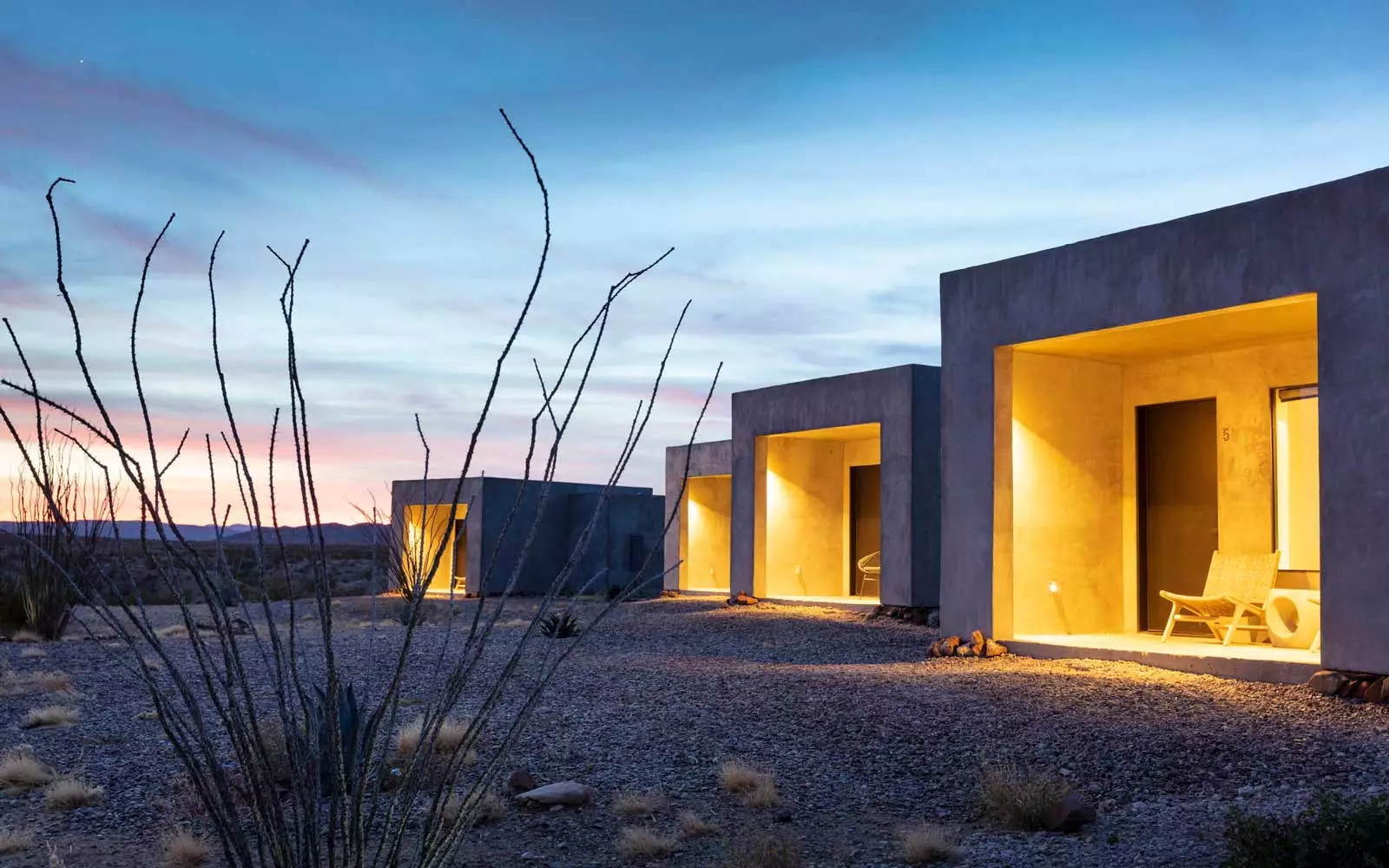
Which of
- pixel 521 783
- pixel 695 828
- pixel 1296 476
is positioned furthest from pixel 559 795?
pixel 1296 476

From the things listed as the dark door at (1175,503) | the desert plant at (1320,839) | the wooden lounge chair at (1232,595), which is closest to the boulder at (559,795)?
the desert plant at (1320,839)

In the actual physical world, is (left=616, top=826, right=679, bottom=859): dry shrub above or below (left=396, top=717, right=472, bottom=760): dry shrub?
below

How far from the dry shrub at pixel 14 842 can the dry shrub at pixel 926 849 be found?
3773 millimetres

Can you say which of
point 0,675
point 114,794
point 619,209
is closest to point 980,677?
point 619,209

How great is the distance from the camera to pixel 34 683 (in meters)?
9.37

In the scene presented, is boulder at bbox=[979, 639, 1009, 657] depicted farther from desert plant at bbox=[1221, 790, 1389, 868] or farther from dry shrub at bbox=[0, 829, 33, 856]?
dry shrub at bbox=[0, 829, 33, 856]

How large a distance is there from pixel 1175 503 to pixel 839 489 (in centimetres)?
912

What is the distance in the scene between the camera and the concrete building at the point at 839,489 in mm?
16062

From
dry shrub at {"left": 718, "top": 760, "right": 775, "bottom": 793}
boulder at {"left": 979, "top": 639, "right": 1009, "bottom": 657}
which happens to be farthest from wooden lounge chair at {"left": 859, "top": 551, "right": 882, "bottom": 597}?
dry shrub at {"left": 718, "top": 760, "right": 775, "bottom": 793}

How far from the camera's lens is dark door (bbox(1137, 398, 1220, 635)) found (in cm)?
1082

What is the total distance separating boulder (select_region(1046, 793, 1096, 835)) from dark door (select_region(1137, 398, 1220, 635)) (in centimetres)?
633

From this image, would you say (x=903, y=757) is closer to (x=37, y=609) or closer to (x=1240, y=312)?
(x=1240, y=312)

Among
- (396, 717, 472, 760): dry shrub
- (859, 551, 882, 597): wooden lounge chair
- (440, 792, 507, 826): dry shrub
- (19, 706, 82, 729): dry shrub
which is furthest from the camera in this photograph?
(859, 551, 882, 597): wooden lounge chair

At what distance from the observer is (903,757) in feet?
21.1
